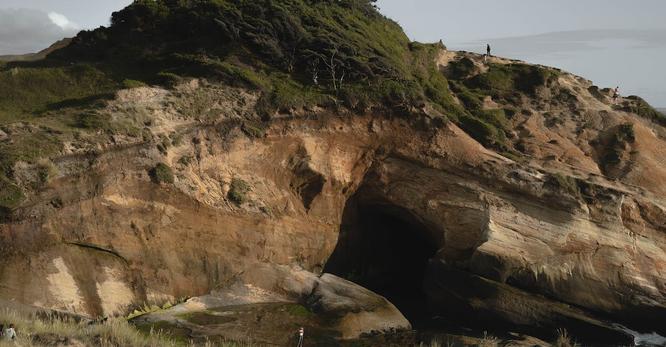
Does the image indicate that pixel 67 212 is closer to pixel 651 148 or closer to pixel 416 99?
pixel 416 99

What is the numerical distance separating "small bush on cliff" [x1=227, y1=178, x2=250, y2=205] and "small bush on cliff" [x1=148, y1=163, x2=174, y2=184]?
1917 millimetres

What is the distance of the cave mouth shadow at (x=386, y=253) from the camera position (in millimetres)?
20594

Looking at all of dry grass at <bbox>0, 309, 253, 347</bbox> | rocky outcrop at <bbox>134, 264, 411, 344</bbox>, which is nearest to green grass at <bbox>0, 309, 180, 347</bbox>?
dry grass at <bbox>0, 309, 253, 347</bbox>

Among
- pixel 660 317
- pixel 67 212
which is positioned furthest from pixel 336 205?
pixel 660 317

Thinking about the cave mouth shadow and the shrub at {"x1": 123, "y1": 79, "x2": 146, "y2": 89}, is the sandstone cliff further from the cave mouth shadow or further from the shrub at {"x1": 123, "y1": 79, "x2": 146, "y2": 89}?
the shrub at {"x1": 123, "y1": 79, "x2": 146, "y2": 89}

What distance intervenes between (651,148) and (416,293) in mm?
11047

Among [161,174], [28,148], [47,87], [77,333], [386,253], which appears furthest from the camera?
[386,253]

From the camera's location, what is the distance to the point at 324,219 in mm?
19984

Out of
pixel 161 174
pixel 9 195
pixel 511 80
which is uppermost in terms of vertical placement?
pixel 511 80

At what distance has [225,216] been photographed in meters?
17.5

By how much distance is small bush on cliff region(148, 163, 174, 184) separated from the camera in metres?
16.4

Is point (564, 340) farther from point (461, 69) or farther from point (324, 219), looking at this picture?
point (461, 69)

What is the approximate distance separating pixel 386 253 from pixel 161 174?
986cm

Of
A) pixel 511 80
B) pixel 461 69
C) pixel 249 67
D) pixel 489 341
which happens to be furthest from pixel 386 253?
pixel 511 80
